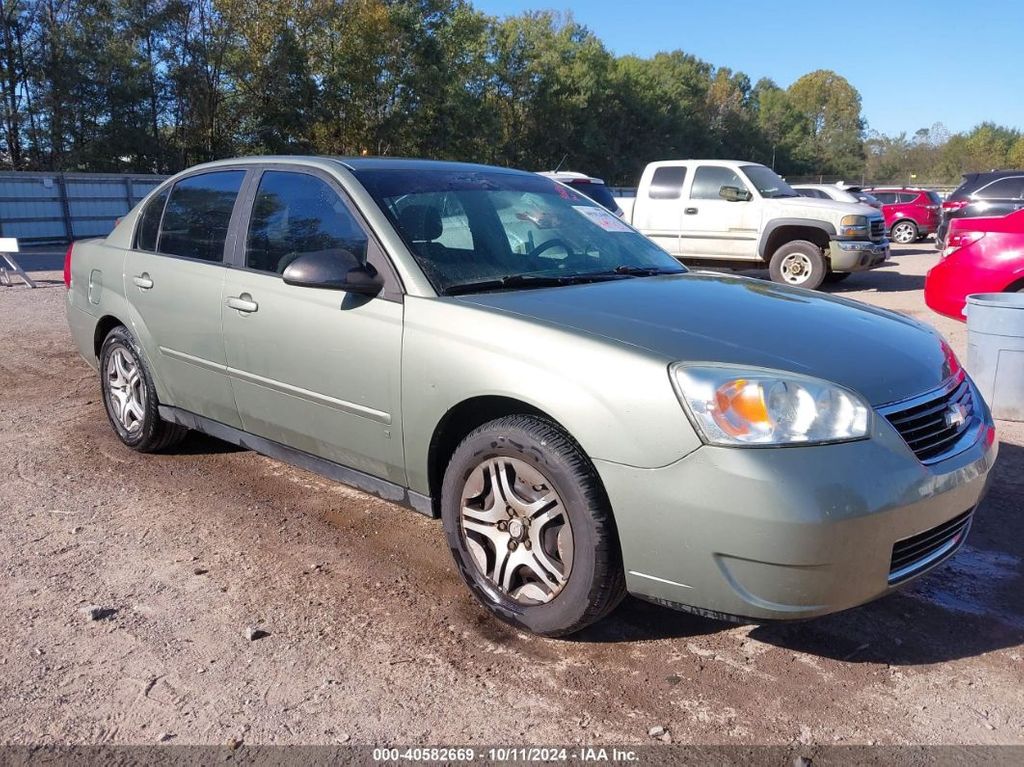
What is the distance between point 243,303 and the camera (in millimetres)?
3953

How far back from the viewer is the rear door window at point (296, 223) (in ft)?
12.1

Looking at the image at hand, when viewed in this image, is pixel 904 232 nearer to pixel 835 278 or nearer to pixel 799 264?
pixel 835 278

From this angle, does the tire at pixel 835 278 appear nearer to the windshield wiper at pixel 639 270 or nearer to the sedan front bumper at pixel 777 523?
the windshield wiper at pixel 639 270

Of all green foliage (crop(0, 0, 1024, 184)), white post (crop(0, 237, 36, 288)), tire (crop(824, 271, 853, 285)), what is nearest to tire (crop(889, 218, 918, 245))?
tire (crop(824, 271, 853, 285))

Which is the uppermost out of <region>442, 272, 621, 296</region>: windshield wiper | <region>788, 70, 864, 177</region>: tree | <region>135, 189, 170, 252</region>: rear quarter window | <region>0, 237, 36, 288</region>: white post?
<region>788, 70, 864, 177</region>: tree

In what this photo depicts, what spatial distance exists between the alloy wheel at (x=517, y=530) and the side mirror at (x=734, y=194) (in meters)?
11.0

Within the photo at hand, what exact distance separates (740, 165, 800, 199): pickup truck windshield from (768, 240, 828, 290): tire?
0.91 m

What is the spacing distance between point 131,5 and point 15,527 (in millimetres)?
33032

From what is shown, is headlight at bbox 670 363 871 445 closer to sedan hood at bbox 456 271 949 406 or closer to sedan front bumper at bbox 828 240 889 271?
sedan hood at bbox 456 271 949 406

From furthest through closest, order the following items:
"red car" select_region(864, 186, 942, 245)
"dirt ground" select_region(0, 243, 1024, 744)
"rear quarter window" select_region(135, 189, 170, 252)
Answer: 1. "red car" select_region(864, 186, 942, 245)
2. "rear quarter window" select_region(135, 189, 170, 252)
3. "dirt ground" select_region(0, 243, 1024, 744)

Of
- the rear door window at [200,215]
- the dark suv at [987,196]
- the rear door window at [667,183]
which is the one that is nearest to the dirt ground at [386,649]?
the rear door window at [200,215]

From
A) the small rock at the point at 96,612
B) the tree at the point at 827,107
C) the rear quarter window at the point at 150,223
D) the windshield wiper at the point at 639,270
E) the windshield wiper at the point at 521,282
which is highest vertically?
the tree at the point at 827,107

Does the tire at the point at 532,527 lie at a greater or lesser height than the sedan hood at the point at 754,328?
lesser

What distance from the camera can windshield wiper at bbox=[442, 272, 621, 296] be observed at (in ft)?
11.1
